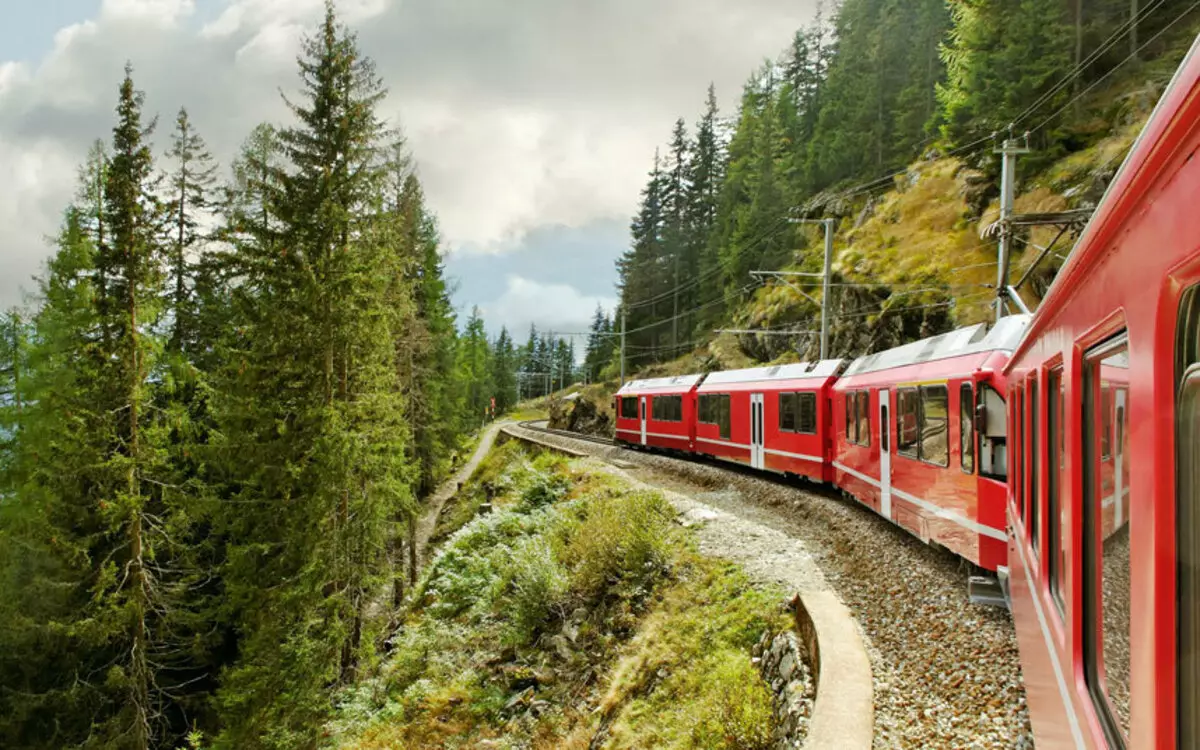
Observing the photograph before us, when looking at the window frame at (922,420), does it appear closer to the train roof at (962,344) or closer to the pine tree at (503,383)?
the train roof at (962,344)

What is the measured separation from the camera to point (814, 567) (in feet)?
30.8

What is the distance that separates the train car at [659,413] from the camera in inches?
914

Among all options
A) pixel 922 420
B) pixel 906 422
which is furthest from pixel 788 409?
pixel 922 420

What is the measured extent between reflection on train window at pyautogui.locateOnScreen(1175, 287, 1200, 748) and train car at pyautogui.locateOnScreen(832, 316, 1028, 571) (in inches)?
259

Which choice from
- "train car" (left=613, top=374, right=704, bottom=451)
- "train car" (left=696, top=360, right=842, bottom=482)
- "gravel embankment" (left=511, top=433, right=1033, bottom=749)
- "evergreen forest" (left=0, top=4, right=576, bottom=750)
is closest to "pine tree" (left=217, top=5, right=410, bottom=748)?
"evergreen forest" (left=0, top=4, right=576, bottom=750)

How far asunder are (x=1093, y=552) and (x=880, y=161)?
146 feet

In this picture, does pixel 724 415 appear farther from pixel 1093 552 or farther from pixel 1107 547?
pixel 1107 547

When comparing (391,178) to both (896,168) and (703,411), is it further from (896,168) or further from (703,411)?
(896,168)

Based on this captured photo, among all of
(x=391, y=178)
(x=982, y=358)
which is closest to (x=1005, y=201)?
(x=982, y=358)

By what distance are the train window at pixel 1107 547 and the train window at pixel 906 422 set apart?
7.51 metres

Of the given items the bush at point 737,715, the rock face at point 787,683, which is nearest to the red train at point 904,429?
the rock face at point 787,683

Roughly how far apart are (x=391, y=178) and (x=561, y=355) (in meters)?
93.3

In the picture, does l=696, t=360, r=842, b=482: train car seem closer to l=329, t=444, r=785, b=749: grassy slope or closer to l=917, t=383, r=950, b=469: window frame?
l=329, t=444, r=785, b=749: grassy slope

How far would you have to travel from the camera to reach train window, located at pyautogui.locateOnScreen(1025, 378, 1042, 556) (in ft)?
13.4
